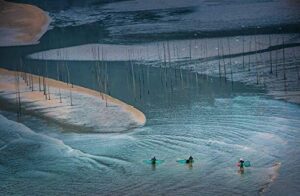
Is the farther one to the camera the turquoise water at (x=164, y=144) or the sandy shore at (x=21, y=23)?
the sandy shore at (x=21, y=23)

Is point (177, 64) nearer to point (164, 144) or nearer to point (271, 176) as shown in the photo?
point (164, 144)

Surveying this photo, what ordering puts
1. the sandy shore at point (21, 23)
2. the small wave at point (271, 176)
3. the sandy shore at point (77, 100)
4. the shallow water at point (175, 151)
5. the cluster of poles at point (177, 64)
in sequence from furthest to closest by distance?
the sandy shore at point (21, 23), the cluster of poles at point (177, 64), the sandy shore at point (77, 100), the shallow water at point (175, 151), the small wave at point (271, 176)

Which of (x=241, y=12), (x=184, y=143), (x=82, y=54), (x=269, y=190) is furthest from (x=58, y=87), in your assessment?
(x=241, y=12)

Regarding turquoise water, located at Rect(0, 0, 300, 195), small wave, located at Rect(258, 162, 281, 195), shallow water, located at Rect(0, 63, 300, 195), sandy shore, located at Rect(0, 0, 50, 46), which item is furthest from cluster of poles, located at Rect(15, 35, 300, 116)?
small wave, located at Rect(258, 162, 281, 195)

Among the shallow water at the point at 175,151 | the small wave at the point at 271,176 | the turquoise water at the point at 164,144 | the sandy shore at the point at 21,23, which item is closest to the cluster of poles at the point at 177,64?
the turquoise water at the point at 164,144

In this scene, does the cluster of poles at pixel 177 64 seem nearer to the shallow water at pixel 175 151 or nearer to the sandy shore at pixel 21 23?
the shallow water at pixel 175 151

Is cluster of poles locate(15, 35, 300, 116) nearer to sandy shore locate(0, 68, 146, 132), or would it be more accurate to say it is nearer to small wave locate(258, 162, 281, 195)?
sandy shore locate(0, 68, 146, 132)

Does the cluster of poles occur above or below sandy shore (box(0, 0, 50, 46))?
below

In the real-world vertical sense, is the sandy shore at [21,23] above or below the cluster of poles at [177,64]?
above

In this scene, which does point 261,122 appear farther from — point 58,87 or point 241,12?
point 241,12

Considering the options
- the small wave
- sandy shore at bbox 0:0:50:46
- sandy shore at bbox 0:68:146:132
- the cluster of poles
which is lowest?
the small wave
